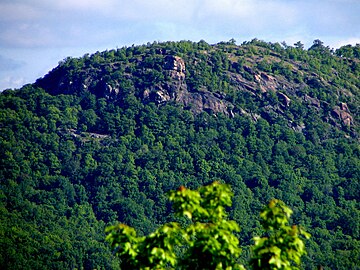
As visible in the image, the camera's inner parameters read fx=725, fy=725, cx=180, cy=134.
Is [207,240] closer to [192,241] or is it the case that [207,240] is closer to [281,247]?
[192,241]

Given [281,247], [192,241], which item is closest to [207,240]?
[192,241]

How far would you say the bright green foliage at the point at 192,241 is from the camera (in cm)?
1708

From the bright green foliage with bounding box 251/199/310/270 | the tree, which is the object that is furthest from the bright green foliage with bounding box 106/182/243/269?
the bright green foliage with bounding box 251/199/310/270

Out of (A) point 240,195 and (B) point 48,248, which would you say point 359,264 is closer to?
(A) point 240,195

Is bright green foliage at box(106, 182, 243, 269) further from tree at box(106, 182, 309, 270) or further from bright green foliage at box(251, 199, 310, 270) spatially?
bright green foliage at box(251, 199, 310, 270)

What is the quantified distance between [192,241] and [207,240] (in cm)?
58

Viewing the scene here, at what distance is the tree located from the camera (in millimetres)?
17016

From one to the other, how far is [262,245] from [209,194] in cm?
186

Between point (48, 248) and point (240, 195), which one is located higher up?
point (240, 195)

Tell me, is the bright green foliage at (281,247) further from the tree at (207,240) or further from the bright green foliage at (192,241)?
the bright green foliage at (192,241)

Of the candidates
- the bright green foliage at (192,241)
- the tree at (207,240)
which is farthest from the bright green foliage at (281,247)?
the bright green foliage at (192,241)

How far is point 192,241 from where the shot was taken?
17516 mm

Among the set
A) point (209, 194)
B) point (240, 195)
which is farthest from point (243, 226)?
point (209, 194)

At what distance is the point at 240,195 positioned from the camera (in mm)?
194625
